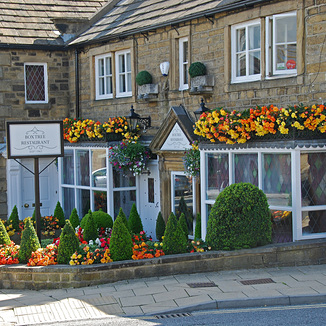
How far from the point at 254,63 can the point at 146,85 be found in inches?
143

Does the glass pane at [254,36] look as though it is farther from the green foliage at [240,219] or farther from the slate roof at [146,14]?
the green foliage at [240,219]

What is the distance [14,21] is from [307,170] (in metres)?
10.8

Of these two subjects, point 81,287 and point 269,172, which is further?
point 269,172

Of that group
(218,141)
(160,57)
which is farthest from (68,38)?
(218,141)

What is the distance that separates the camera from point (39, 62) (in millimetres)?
17641

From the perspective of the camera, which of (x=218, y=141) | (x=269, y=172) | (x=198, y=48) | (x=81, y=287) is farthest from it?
(x=198, y=48)

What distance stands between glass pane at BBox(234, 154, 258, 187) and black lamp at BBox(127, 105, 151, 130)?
12.5ft

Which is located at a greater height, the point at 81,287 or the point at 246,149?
the point at 246,149

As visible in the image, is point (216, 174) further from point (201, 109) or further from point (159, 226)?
point (159, 226)

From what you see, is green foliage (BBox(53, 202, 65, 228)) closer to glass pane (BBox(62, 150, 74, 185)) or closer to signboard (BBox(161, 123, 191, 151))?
glass pane (BBox(62, 150, 74, 185))

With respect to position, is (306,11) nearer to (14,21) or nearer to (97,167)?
(97,167)

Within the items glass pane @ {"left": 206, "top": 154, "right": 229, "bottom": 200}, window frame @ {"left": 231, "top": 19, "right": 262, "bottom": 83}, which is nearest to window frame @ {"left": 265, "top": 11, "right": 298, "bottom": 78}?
window frame @ {"left": 231, "top": 19, "right": 262, "bottom": 83}

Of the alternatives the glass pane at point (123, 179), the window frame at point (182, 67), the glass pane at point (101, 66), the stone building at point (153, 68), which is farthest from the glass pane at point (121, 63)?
the glass pane at point (123, 179)

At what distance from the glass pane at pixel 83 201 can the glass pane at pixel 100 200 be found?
418 millimetres
